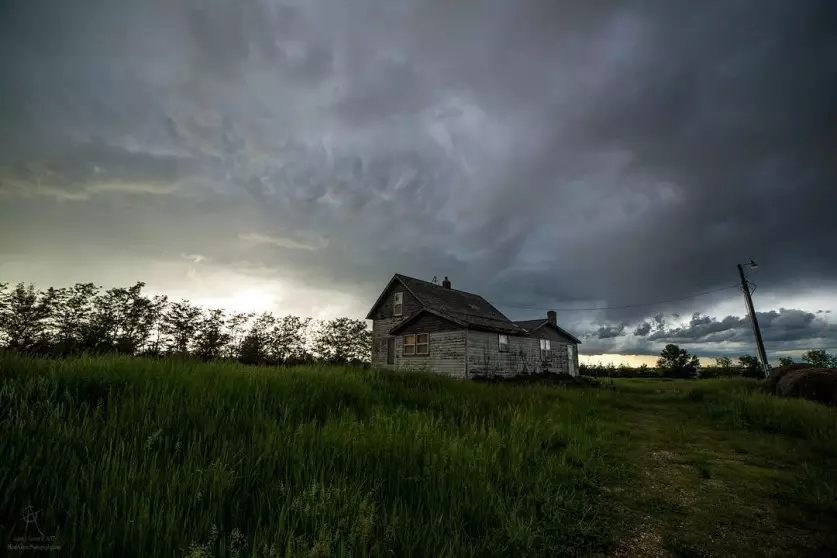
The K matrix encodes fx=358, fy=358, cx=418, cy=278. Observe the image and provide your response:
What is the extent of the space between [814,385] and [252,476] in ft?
65.5

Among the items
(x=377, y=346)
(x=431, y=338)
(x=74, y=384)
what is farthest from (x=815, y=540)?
(x=377, y=346)

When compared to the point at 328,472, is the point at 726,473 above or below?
below

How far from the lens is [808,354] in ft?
142

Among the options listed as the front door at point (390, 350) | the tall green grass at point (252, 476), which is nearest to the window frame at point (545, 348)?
the front door at point (390, 350)

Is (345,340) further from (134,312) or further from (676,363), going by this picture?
(676,363)

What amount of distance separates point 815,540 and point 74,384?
9.65 metres

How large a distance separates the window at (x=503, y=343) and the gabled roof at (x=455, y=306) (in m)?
0.52

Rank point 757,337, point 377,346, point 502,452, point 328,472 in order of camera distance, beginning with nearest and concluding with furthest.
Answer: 1. point 328,472
2. point 502,452
3. point 757,337
4. point 377,346

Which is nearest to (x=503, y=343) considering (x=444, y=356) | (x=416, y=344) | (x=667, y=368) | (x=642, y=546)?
(x=444, y=356)

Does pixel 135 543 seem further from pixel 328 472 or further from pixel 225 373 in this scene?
pixel 225 373

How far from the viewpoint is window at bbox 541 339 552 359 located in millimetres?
34594

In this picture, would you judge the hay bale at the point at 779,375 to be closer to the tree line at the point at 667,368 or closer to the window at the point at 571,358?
the window at the point at 571,358

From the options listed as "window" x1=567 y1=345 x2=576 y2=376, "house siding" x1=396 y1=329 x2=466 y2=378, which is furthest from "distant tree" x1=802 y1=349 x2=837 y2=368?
"house siding" x1=396 y1=329 x2=466 y2=378

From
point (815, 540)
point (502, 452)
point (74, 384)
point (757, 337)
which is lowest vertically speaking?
point (815, 540)
